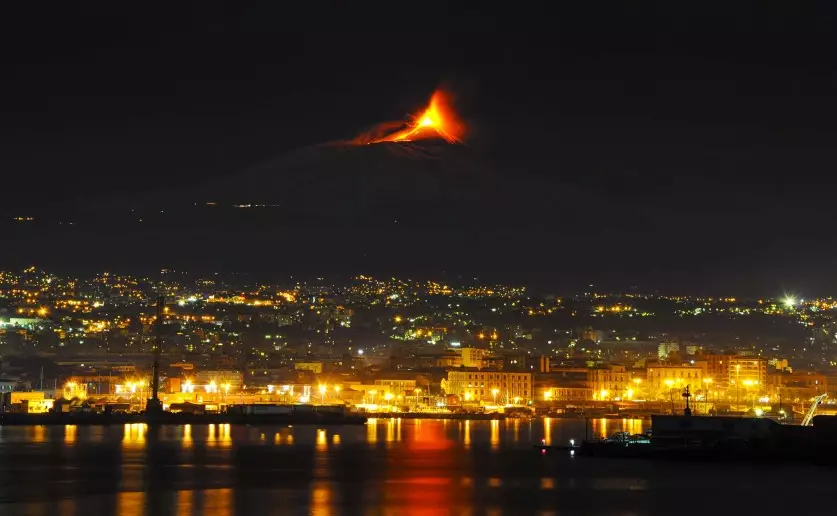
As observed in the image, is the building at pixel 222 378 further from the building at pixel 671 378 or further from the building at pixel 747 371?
the building at pixel 747 371

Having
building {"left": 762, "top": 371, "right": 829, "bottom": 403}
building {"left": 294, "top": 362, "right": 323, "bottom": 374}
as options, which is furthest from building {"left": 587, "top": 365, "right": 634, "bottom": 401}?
building {"left": 294, "top": 362, "right": 323, "bottom": 374}

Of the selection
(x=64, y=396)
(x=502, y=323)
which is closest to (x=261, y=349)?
(x=502, y=323)

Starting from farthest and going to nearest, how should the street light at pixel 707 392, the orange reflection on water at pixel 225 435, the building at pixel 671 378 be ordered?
1. the building at pixel 671 378
2. the street light at pixel 707 392
3. the orange reflection on water at pixel 225 435

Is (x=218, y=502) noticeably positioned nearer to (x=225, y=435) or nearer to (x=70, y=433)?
(x=225, y=435)

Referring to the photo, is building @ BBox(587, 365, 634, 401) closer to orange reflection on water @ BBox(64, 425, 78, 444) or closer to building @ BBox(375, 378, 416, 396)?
building @ BBox(375, 378, 416, 396)

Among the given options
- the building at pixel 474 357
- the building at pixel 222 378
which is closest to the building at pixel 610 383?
A: the building at pixel 474 357

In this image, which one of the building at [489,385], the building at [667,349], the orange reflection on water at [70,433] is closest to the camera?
the orange reflection on water at [70,433]

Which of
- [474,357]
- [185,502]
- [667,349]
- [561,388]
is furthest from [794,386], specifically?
[185,502]
